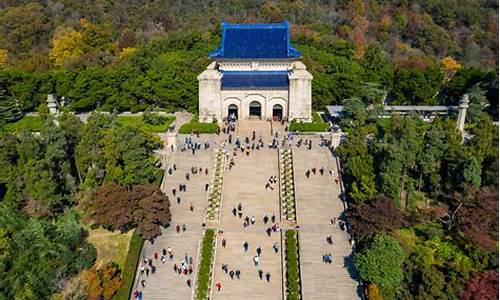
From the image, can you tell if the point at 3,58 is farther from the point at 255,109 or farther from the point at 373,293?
the point at 373,293

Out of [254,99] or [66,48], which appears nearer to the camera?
[254,99]

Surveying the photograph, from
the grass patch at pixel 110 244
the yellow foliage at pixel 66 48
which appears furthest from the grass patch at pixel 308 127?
the yellow foliage at pixel 66 48

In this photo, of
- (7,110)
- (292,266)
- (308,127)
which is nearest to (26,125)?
(7,110)

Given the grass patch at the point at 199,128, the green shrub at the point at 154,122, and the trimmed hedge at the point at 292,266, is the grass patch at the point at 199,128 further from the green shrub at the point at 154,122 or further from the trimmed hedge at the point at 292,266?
the trimmed hedge at the point at 292,266

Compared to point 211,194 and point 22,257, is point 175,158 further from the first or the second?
point 22,257

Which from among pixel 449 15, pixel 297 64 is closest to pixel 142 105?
pixel 297 64

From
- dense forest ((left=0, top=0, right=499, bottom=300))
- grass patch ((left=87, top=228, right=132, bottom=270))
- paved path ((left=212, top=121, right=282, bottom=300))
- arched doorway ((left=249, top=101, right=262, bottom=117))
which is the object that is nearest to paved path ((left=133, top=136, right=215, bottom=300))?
dense forest ((left=0, top=0, right=499, bottom=300))
